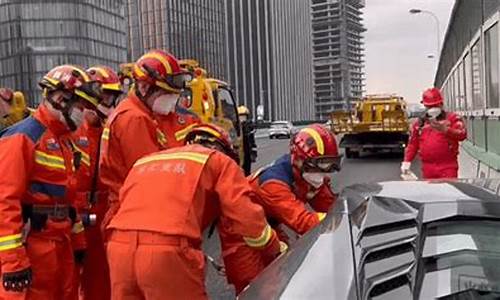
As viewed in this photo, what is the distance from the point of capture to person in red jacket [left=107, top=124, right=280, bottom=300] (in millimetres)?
3256

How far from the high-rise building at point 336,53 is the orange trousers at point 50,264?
12113cm

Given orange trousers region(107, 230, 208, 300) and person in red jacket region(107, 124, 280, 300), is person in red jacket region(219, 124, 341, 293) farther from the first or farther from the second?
orange trousers region(107, 230, 208, 300)

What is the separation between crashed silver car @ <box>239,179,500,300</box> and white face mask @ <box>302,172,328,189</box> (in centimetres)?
134

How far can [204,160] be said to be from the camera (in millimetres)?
3393

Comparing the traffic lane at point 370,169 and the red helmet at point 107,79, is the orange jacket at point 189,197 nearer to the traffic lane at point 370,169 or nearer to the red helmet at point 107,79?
the red helmet at point 107,79

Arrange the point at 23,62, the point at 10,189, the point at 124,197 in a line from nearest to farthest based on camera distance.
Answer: the point at 124,197, the point at 10,189, the point at 23,62

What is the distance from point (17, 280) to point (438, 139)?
4.67 m

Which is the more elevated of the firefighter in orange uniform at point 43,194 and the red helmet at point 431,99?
the red helmet at point 431,99

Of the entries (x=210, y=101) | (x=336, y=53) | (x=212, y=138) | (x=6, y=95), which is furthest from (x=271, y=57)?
(x=212, y=138)

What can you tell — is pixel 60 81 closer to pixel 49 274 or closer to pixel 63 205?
pixel 63 205

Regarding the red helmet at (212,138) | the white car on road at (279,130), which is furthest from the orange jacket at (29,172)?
the white car on road at (279,130)

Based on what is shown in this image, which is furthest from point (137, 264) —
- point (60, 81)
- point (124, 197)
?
point (60, 81)

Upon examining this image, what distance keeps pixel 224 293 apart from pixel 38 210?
273 cm

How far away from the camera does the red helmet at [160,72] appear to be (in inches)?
194
